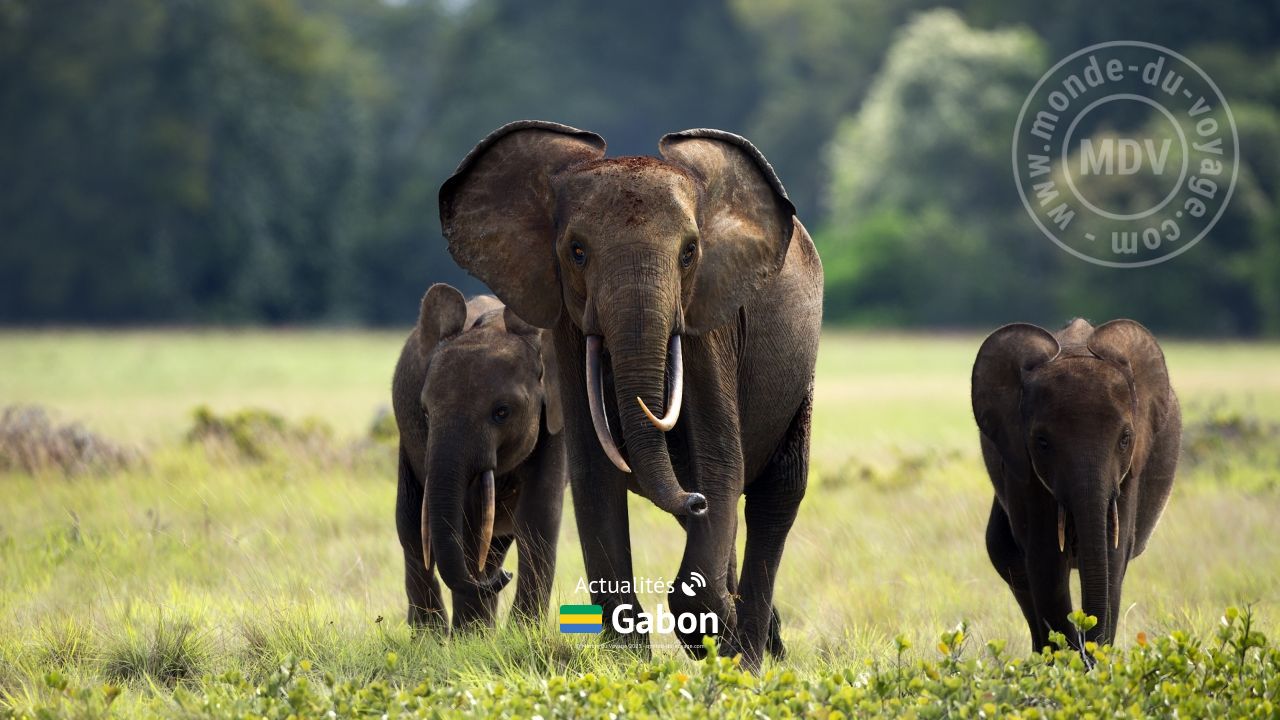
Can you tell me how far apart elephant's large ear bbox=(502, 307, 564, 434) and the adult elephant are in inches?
23.4

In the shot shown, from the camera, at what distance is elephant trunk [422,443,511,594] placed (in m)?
7.98

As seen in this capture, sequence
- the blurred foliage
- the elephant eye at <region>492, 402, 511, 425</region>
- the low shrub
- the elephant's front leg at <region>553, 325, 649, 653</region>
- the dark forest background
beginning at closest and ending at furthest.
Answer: the blurred foliage
the elephant's front leg at <region>553, 325, 649, 653</region>
the elephant eye at <region>492, 402, 511, 425</region>
the low shrub
the dark forest background

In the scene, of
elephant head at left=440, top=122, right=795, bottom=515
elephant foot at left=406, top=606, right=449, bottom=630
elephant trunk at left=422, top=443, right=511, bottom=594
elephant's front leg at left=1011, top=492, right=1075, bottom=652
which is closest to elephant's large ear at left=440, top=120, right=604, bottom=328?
elephant head at left=440, top=122, right=795, bottom=515

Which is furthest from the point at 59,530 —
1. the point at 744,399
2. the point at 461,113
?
the point at 461,113

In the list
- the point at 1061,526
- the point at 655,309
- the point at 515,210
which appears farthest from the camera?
the point at 1061,526

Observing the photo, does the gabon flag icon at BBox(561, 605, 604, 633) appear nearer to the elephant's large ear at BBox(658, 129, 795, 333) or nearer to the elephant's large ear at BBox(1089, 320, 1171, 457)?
the elephant's large ear at BBox(658, 129, 795, 333)

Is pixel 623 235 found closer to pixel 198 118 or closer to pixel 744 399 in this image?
pixel 744 399

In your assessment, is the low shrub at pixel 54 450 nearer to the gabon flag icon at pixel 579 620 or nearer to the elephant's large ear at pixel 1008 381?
the gabon flag icon at pixel 579 620

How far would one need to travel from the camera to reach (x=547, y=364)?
802 centimetres

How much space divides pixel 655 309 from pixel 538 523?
238 centimetres

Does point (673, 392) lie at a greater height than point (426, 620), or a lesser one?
greater

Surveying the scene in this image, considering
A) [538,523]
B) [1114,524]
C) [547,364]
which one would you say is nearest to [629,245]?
[547,364]

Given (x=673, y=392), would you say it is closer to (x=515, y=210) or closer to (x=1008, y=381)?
(x=515, y=210)

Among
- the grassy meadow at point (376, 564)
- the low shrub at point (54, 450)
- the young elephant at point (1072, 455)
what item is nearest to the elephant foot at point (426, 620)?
the grassy meadow at point (376, 564)
